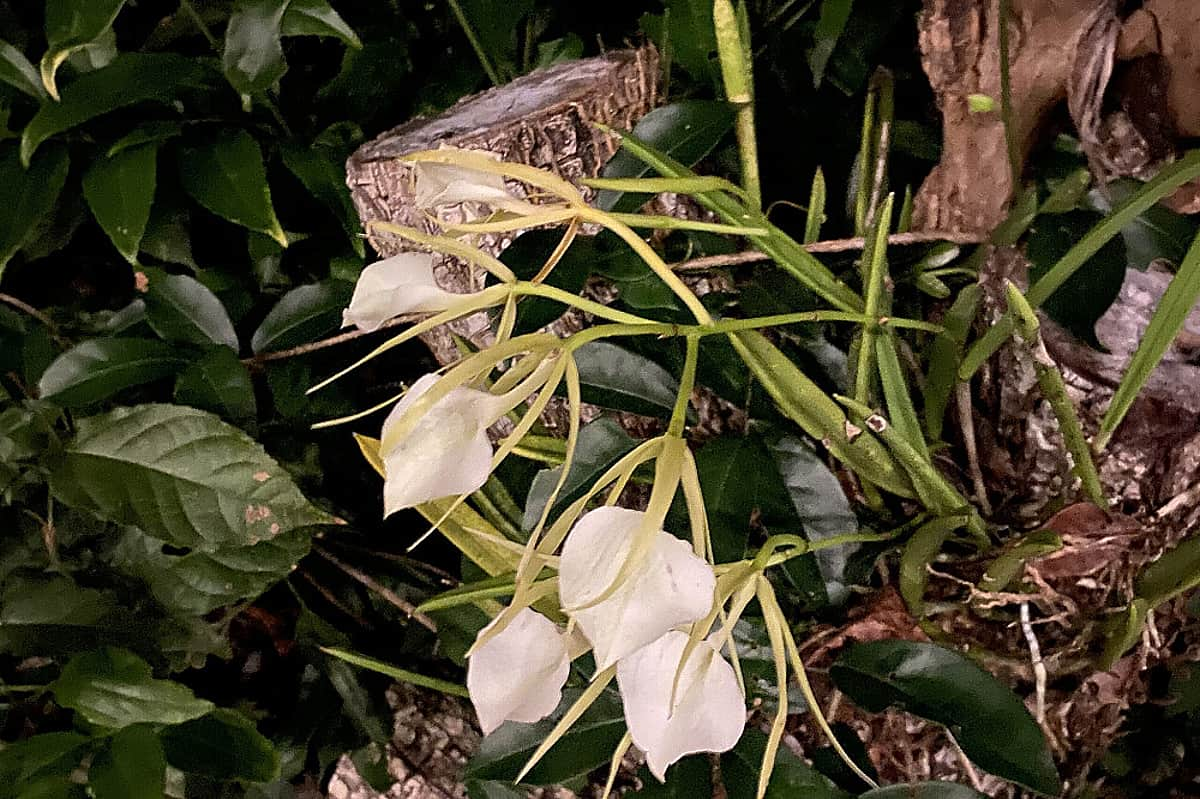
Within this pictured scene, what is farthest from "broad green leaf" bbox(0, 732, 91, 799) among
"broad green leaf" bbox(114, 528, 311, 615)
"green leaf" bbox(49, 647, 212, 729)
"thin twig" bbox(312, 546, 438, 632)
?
"thin twig" bbox(312, 546, 438, 632)

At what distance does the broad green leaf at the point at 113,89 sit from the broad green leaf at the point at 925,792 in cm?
83

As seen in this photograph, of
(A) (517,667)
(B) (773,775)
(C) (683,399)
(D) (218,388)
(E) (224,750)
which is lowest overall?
(E) (224,750)

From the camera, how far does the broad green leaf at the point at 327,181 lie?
0.84m

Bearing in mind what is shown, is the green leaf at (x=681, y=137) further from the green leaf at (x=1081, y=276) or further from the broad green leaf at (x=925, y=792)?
the broad green leaf at (x=925, y=792)

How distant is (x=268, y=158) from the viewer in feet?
3.05

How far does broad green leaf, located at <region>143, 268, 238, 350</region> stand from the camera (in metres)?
0.84

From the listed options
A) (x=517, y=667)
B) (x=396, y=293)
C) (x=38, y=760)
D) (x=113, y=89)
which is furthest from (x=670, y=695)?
(x=113, y=89)

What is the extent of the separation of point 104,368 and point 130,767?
0.35 meters

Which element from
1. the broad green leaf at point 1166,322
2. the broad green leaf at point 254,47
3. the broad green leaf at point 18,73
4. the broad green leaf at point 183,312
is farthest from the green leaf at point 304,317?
the broad green leaf at point 1166,322

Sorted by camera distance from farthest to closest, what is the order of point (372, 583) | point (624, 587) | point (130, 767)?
point (372, 583) → point (130, 767) → point (624, 587)

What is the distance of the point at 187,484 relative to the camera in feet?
2.43

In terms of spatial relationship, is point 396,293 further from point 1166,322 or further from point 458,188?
point 1166,322

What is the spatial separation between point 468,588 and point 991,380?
395mm

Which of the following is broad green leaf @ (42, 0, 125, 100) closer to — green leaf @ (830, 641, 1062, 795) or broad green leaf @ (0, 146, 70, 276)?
Answer: broad green leaf @ (0, 146, 70, 276)
